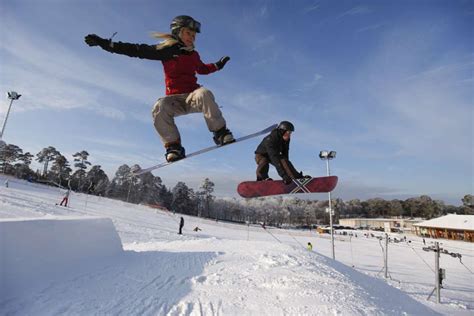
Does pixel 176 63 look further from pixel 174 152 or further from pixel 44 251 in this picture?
pixel 44 251

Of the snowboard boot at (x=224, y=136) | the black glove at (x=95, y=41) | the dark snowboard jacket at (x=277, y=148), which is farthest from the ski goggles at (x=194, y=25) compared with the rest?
the dark snowboard jacket at (x=277, y=148)

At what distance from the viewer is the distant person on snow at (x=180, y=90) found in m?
3.54

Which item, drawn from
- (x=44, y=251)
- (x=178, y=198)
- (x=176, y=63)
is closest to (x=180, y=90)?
(x=176, y=63)

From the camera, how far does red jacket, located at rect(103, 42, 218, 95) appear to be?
3.42 metres

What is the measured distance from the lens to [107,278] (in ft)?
22.5

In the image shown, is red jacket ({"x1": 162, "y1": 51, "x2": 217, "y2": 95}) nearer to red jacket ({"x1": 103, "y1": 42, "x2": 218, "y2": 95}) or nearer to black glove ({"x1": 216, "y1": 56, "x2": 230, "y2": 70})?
red jacket ({"x1": 103, "y1": 42, "x2": 218, "y2": 95})

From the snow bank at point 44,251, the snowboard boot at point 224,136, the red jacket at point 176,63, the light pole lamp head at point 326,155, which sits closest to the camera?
the red jacket at point 176,63

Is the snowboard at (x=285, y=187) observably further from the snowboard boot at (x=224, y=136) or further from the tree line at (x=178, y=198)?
the tree line at (x=178, y=198)

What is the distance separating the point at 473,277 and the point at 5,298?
99.9 feet

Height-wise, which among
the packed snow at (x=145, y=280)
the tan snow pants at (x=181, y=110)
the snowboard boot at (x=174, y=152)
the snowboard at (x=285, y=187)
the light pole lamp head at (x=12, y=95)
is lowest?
the packed snow at (x=145, y=280)

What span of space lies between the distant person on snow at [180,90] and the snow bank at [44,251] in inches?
168

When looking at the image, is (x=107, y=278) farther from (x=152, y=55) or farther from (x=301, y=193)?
(x=152, y=55)

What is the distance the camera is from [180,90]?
3949 mm

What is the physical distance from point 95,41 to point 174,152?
171 cm
